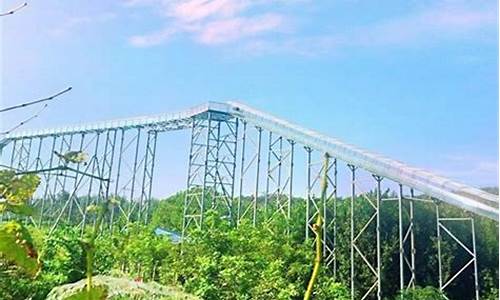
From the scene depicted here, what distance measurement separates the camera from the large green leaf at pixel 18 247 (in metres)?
0.28

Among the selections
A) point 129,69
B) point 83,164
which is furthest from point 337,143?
point 83,164

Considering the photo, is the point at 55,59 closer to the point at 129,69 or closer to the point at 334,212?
the point at 129,69

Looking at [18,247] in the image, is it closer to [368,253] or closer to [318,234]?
[318,234]

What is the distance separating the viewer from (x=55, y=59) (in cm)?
85

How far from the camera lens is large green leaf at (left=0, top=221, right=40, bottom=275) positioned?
28cm

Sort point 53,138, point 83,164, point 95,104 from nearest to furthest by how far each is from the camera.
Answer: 1. point 83,164
2. point 95,104
3. point 53,138

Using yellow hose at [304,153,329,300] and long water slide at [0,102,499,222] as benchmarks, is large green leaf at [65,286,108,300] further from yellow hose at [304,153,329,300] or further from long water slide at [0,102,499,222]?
long water slide at [0,102,499,222]

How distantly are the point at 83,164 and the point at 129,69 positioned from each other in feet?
2.65

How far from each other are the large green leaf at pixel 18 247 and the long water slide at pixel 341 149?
305 cm

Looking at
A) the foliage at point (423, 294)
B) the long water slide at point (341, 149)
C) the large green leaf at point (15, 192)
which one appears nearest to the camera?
the large green leaf at point (15, 192)

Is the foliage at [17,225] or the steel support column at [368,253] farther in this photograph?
the steel support column at [368,253]

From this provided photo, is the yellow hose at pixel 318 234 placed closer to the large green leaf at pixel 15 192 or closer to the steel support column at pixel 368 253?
the large green leaf at pixel 15 192

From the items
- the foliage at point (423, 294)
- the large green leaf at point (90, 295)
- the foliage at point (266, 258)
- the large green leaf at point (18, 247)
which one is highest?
the large green leaf at point (18, 247)

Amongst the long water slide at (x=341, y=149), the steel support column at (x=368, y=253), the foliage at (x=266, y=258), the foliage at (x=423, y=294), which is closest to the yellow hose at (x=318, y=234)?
the long water slide at (x=341, y=149)
